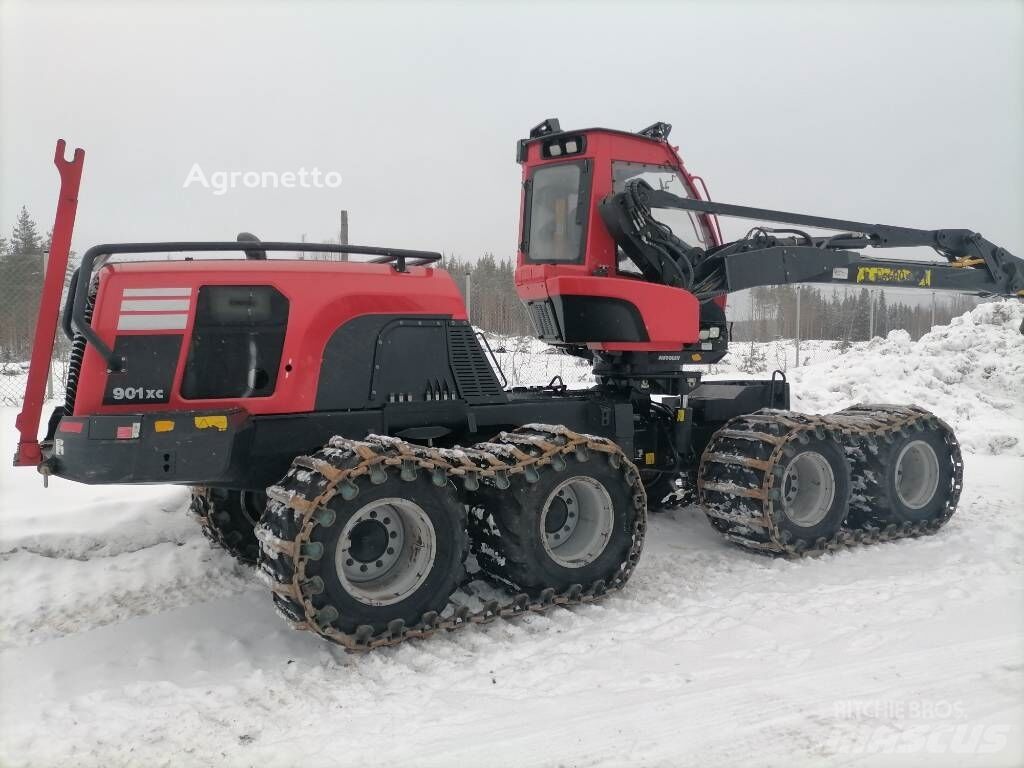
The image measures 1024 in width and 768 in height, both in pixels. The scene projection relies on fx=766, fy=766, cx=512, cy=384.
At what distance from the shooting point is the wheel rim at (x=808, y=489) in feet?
20.9

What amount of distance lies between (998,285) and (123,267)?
809 centimetres

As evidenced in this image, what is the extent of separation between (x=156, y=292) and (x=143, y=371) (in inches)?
17.8

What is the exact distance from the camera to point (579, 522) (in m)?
5.42

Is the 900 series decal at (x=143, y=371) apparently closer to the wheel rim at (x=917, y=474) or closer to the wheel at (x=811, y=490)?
the wheel at (x=811, y=490)

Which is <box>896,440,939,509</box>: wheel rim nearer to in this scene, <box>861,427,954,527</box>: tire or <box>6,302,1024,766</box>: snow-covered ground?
<box>861,427,954,527</box>: tire

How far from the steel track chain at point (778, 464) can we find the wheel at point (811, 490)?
5cm

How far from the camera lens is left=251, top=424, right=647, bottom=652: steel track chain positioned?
13.3ft

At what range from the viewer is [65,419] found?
4180 mm

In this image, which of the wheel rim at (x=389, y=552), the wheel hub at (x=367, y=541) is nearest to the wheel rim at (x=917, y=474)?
the wheel rim at (x=389, y=552)

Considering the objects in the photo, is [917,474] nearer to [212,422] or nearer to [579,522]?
[579,522]

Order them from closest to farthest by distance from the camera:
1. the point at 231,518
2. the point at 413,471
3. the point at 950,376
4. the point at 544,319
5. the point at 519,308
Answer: the point at 413,471
the point at 231,518
the point at 544,319
the point at 950,376
the point at 519,308

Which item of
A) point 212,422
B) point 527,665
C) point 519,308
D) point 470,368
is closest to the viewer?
point 527,665

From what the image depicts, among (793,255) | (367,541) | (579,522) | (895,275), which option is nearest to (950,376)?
(895,275)

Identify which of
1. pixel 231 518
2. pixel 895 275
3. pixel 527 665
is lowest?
pixel 527 665
